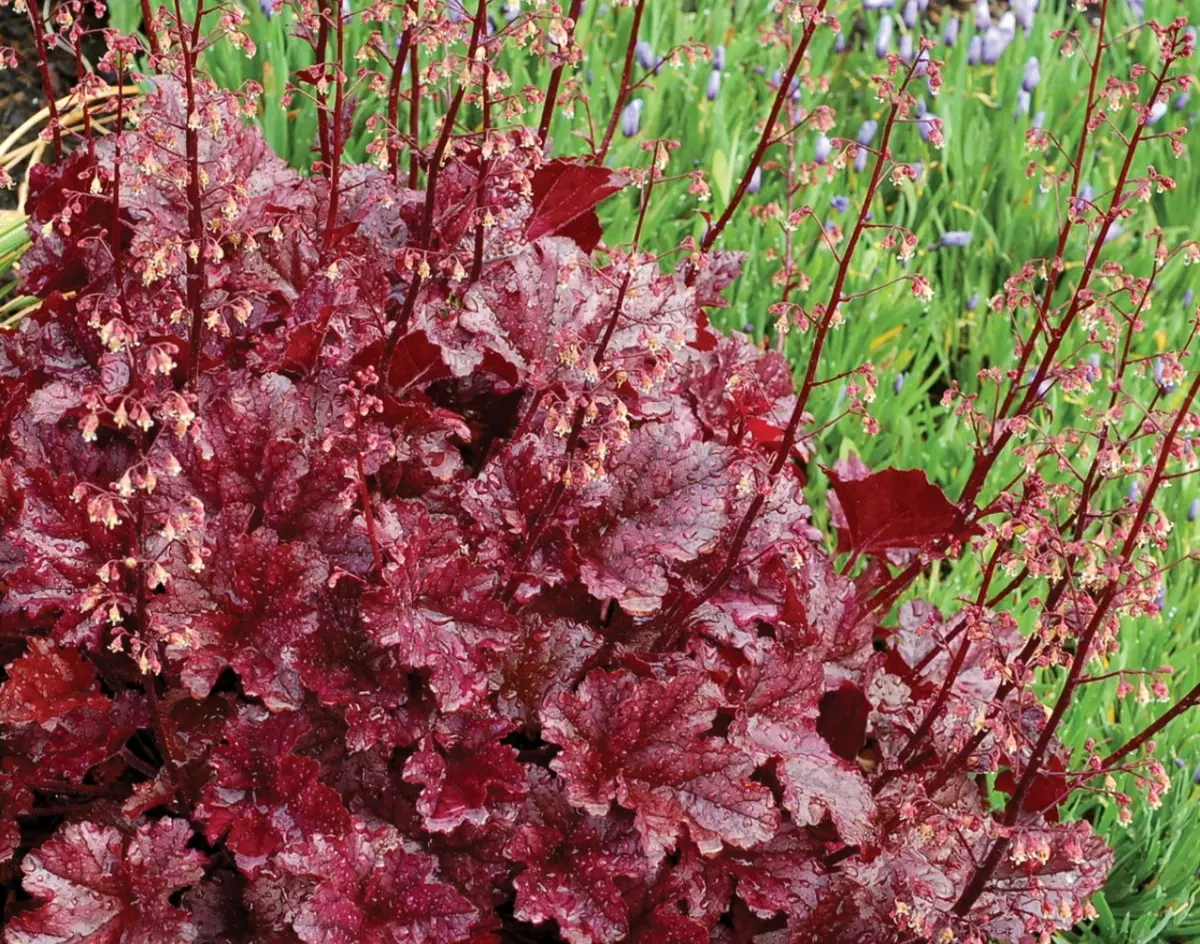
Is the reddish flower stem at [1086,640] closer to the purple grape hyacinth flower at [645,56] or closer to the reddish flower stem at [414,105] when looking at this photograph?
the reddish flower stem at [414,105]

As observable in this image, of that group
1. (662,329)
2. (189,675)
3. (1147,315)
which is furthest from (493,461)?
(1147,315)

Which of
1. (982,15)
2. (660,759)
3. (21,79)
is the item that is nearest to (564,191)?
(660,759)

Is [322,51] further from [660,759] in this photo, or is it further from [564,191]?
[660,759]

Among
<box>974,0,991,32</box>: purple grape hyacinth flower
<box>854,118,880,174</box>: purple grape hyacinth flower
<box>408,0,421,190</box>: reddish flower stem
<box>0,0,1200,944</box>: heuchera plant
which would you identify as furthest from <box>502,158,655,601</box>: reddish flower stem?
<box>974,0,991,32</box>: purple grape hyacinth flower

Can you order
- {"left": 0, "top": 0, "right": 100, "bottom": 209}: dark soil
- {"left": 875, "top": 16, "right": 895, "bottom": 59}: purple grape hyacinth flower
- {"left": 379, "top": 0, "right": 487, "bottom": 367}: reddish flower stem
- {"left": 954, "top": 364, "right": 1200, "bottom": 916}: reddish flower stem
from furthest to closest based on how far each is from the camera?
{"left": 875, "top": 16, "right": 895, "bottom": 59}: purple grape hyacinth flower
{"left": 0, "top": 0, "right": 100, "bottom": 209}: dark soil
{"left": 379, "top": 0, "right": 487, "bottom": 367}: reddish flower stem
{"left": 954, "top": 364, "right": 1200, "bottom": 916}: reddish flower stem

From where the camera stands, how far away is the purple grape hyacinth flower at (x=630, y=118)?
314 cm

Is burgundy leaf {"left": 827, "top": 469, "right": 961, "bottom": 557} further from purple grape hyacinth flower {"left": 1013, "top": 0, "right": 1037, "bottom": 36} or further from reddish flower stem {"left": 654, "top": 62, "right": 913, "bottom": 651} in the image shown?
purple grape hyacinth flower {"left": 1013, "top": 0, "right": 1037, "bottom": 36}

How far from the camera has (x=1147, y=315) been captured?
10.3 ft

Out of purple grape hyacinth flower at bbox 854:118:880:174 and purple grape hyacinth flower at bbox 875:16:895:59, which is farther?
purple grape hyacinth flower at bbox 875:16:895:59

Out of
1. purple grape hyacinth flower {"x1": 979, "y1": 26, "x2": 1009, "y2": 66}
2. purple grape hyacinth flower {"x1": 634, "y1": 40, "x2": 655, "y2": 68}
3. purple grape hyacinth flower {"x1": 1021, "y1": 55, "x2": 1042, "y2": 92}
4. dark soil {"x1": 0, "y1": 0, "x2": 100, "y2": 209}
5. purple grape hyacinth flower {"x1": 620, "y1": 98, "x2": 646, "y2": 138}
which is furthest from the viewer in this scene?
purple grape hyacinth flower {"x1": 979, "y1": 26, "x2": 1009, "y2": 66}

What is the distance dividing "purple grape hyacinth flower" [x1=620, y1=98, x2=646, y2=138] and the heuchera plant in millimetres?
1200

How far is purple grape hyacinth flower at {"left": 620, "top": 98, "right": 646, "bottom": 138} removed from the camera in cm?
314

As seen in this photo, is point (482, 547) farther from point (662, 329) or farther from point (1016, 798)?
point (1016, 798)

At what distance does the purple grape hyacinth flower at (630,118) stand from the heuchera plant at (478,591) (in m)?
1.20
